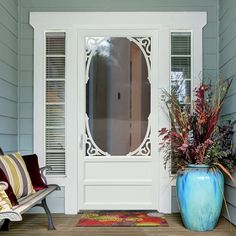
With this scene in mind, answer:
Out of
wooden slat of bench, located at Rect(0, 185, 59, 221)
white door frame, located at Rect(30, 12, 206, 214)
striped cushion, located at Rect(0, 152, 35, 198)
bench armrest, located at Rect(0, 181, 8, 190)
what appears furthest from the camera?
white door frame, located at Rect(30, 12, 206, 214)

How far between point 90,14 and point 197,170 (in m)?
2.30

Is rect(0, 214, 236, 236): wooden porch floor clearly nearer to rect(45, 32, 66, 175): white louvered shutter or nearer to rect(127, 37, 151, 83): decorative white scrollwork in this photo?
rect(45, 32, 66, 175): white louvered shutter

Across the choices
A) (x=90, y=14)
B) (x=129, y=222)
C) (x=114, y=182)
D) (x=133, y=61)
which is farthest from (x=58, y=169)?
(x=90, y=14)

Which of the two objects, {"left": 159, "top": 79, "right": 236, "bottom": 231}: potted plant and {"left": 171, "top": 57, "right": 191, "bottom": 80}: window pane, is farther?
{"left": 171, "top": 57, "right": 191, "bottom": 80}: window pane

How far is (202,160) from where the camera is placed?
3992 millimetres

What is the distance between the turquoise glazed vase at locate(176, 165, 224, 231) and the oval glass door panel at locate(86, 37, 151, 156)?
3.36ft

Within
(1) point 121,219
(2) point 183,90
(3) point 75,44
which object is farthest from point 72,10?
(1) point 121,219

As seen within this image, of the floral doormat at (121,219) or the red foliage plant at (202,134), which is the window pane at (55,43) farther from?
the floral doormat at (121,219)

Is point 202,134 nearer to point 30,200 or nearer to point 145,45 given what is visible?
point 145,45

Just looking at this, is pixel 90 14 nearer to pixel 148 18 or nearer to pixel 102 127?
pixel 148 18

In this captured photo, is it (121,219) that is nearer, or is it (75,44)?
(121,219)

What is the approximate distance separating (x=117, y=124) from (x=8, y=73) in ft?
4.70

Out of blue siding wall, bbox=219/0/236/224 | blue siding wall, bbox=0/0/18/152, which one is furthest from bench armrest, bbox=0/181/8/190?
blue siding wall, bbox=219/0/236/224

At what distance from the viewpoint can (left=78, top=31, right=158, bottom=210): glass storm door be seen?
4.80 meters
